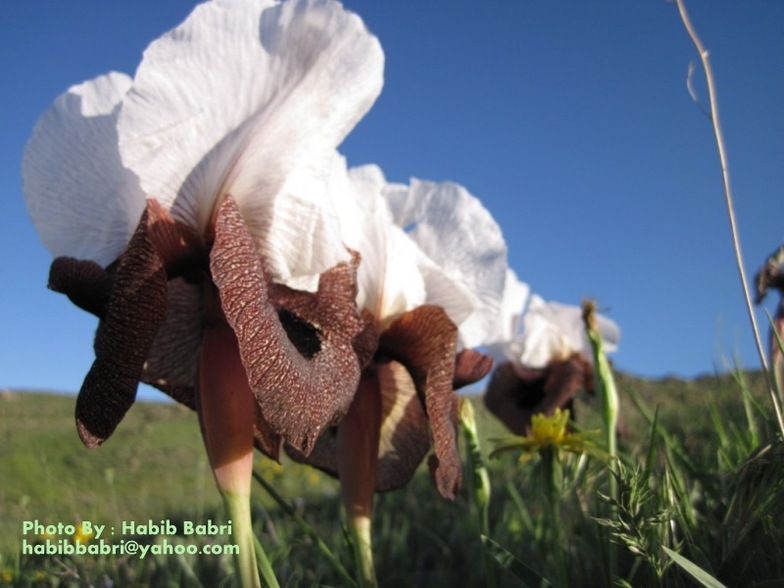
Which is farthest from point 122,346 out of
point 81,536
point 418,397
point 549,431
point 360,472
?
point 81,536

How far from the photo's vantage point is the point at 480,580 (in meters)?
1.99

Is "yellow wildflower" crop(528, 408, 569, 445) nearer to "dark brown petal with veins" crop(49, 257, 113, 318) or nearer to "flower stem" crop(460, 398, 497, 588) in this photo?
"flower stem" crop(460, 398, 497, 588)

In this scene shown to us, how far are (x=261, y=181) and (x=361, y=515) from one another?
548 mm

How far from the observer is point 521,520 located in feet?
7.52

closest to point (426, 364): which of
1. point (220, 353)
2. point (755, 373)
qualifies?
point (220, 353)

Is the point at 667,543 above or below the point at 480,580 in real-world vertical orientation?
above

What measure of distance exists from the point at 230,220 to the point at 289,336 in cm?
19

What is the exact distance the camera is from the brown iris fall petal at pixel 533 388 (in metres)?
2.51

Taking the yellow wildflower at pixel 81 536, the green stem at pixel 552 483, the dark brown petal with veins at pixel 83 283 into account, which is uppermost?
the dark brown petal with veins at pixel 83 283

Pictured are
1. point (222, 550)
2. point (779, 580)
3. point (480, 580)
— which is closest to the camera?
point (779, 580)

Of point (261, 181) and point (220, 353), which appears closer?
point (220, 353)

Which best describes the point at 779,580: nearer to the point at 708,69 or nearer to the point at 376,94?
the point at 708,69

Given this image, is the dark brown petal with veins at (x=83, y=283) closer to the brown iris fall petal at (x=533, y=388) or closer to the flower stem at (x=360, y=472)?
the flower stem at (x=360, y=472)

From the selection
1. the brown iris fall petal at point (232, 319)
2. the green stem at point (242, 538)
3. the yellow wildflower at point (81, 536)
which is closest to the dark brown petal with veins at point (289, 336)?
the brown iris fall petal at point (232, 319)
